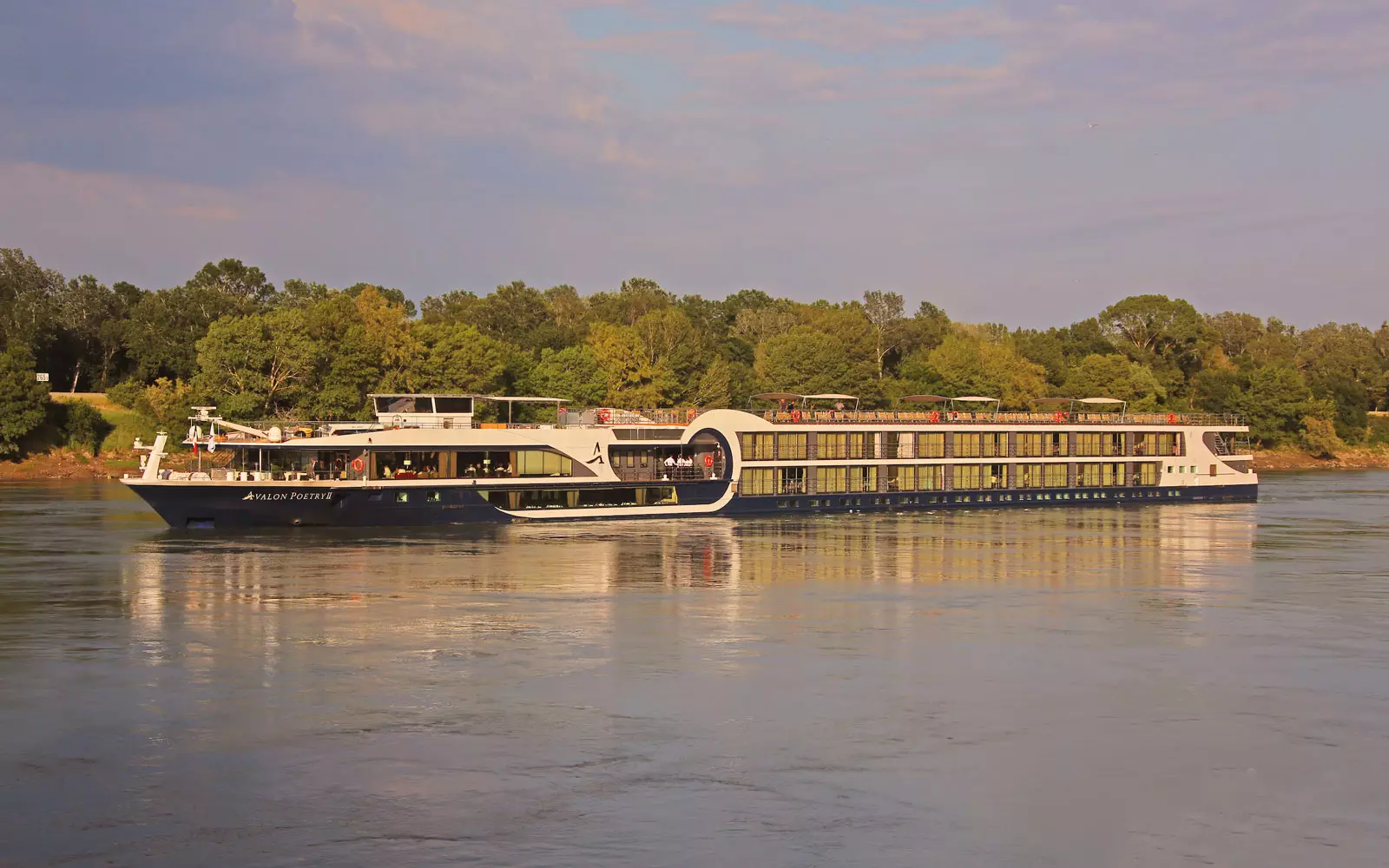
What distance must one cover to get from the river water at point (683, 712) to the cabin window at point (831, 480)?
24.2 metres

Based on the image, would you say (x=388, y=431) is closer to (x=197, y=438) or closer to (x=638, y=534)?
(x=197, y=438)

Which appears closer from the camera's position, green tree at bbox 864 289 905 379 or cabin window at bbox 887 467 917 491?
cabin window at bbox 887 467 917 491

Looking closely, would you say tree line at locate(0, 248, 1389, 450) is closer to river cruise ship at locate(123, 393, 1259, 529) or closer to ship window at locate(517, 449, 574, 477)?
river cruise ship at locate(123, 393, 1259, 529)

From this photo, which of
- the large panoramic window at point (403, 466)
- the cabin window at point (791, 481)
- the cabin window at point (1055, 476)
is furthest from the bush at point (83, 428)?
the cabin window at point (1055, 476)

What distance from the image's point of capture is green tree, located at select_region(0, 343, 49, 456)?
99562 mm

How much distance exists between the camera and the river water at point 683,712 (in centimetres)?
2091

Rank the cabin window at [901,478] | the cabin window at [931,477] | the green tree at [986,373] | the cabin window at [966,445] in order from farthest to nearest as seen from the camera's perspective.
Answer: the green tree at [986,373]
the cabin window at [966,445]
the cabin window at [931,477]
the cabin window at [901,478]

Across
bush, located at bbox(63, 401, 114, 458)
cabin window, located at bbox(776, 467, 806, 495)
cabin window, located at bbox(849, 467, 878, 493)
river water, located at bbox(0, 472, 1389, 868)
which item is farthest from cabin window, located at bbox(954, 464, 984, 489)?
bush, located at bbox(63, 401, 114, 458)

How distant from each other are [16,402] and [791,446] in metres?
61.7

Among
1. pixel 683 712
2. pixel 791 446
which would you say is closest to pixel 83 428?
pixel 791 446

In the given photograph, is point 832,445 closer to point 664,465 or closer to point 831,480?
point 831,480

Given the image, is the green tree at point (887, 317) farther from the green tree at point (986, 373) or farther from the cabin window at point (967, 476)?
the cabin window at point (967, 476)

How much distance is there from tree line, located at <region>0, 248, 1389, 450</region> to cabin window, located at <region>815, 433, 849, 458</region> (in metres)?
37.9

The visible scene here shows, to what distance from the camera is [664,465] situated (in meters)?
70.8
